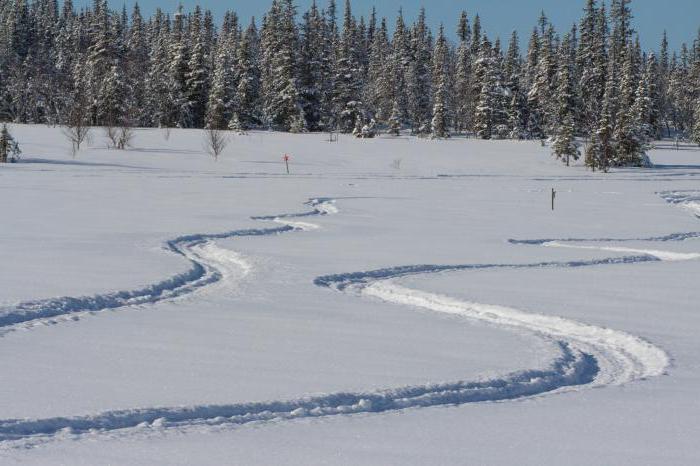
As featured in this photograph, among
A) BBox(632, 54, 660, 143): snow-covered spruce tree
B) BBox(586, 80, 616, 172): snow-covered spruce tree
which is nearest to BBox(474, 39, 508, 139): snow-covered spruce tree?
BBox(632, 54, 660, 143): snow-covered spruce tree

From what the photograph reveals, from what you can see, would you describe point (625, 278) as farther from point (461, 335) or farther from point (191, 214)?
point (191, 214)

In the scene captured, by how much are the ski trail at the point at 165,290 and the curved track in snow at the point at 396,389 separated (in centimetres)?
1

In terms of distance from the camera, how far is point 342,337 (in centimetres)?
→ 802

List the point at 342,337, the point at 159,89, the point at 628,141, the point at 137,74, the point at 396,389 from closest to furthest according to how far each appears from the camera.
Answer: the point at 396,389, the point at 342,337, the point at 628,141, the point at 159,89, the point at 137,74

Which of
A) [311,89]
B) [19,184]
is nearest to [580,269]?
[19,184]

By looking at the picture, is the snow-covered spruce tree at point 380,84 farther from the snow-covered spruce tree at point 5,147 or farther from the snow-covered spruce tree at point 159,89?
the snow-covered spruce tree at point 5,147

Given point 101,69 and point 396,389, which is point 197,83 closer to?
point 101,69

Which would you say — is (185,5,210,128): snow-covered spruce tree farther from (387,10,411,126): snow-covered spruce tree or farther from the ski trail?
the ski trail

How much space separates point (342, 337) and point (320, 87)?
200 ft

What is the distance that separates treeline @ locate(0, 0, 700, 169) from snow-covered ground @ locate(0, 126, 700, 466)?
116 feet

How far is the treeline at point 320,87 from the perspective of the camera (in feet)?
207

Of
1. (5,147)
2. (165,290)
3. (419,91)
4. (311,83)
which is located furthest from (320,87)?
(165,290)

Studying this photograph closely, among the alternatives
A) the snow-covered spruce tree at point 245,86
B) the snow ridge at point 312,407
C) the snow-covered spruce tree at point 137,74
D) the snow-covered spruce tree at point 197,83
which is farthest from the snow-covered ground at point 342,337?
the snow-covered spruce tree at point 137,74

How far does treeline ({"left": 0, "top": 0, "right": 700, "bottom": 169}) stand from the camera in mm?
63000
